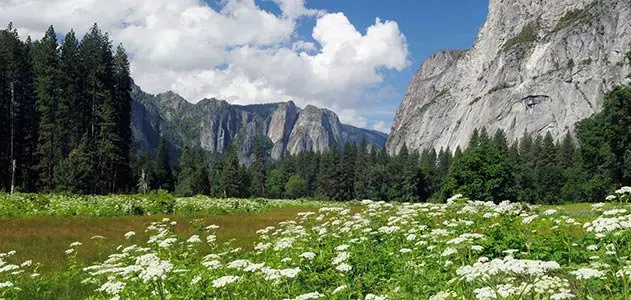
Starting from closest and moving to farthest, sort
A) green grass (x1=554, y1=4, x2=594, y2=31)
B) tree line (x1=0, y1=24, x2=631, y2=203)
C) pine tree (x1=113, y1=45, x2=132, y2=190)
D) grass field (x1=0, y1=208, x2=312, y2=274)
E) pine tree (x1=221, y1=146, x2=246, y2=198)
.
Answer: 1. grass field (x1=0, y1=208, x2=312, y2=274)
2. tree line (x1=0, y1=24, x2=631, y2=203)
3. pine tree (x1=113, y1=45, x2=132, y2=190)
4. pine tree (x1=221, y1=146, x2=246, y2=198)
5. green grass (x1=554, y1=4, x2=594, y2=31)

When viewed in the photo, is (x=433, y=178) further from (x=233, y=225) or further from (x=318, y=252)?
(x=318, y=252)

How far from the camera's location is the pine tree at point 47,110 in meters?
55.3

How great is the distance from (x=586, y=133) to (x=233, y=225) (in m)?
53.5

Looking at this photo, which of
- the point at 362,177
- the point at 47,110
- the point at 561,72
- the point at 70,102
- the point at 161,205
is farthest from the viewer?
the point at 561,72

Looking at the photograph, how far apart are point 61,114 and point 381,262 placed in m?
57.4

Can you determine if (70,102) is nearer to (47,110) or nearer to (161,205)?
(47,110)

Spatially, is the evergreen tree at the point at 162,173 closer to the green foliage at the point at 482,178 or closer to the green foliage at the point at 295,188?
the green foliage at the point at 295,188

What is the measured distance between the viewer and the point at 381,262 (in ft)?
27.6

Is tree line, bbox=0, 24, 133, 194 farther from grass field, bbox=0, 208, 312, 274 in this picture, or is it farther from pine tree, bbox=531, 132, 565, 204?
pine tree, bbox=531, 132, 565, 204

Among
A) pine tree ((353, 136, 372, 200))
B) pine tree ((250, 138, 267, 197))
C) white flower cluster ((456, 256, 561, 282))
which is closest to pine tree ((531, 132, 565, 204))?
pine tree ((353, 136, 372, 200))

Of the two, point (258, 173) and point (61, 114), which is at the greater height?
point (61, 114)

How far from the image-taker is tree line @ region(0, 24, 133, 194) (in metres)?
55.7

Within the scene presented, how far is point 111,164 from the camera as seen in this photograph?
58375 millimetres

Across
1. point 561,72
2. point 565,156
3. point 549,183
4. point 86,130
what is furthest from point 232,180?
point 561,72
